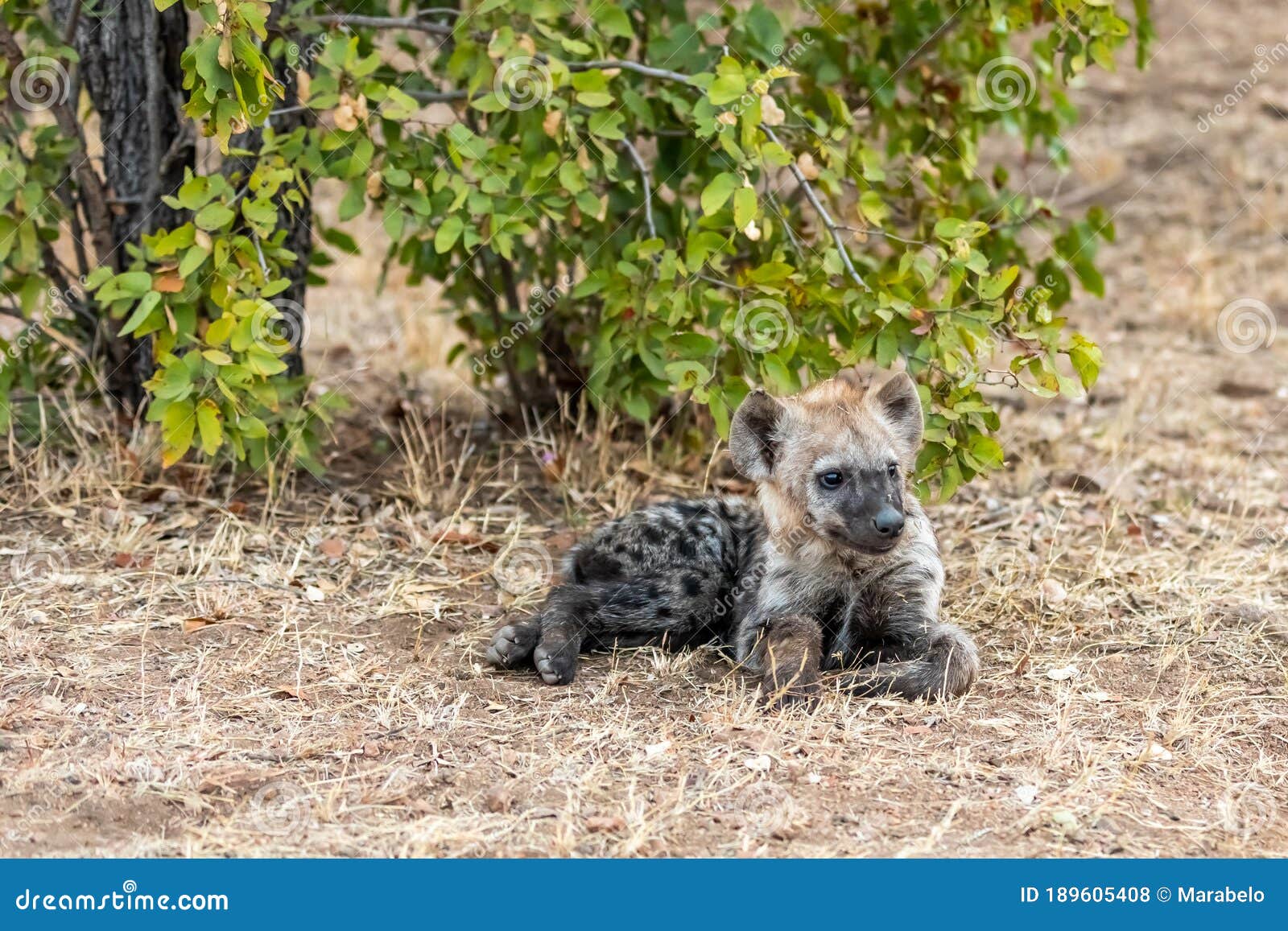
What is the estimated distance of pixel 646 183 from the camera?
19.6 feet

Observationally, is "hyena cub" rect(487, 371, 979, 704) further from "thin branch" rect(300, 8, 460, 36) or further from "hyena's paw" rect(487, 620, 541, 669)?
"thin branch" rect(300, 8, 460, 36)

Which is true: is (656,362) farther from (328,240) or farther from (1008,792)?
(1008,792)

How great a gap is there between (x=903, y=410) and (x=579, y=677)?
150 cm

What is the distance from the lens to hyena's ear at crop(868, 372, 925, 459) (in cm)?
532

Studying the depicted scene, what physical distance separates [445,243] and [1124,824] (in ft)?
10.4

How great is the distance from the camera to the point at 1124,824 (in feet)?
13.5

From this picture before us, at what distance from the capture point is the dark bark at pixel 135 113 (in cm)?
625

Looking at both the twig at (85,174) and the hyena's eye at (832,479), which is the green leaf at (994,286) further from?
the twig at (85,174)
